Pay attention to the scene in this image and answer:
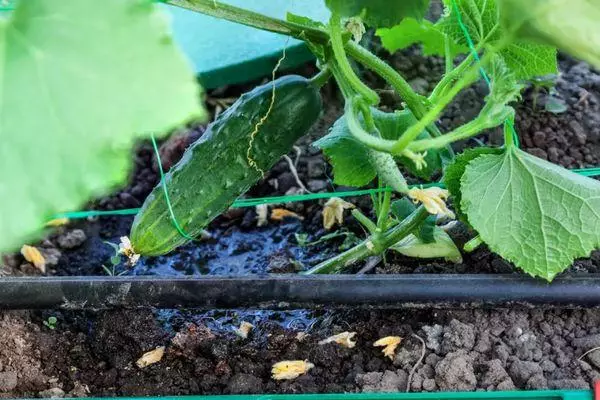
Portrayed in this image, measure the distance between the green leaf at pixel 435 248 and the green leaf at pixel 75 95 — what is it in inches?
37.3

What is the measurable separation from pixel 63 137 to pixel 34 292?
2.59 feet

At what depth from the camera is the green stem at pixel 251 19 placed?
152cm

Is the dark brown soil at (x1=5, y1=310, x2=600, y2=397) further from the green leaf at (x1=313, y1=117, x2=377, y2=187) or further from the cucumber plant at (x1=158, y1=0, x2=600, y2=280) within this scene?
the green leaf at (x1=313, y1=117, x2=377, y2=187)

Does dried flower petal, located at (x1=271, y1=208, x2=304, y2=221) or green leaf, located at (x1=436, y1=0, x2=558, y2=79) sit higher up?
green leaf, located at (x1=436, y1=0, x2=558, y2=79)

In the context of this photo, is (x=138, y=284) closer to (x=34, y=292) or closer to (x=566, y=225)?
(x=34, y=292)

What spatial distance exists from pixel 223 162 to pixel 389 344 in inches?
19.1

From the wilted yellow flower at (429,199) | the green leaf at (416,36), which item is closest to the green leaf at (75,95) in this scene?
the wilted yellow flower at (429,199)

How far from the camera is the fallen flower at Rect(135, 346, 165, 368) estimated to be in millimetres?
1726

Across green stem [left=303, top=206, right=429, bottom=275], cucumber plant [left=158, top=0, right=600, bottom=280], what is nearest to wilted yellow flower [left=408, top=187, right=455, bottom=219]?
cucumber plant [left=158, top=0, right=600, bottom=280]

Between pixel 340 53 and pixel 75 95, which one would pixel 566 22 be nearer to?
pixel 340 53

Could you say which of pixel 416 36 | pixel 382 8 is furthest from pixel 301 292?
pixel 416 36

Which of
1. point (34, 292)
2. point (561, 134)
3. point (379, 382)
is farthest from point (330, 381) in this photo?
point (561, 134)

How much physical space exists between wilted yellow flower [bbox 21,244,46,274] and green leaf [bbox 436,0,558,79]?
1062mm

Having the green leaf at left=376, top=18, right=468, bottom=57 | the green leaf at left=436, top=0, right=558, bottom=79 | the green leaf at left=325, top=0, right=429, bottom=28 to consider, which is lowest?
the green leaf at left=376, top=18, right=468, bottom=57
